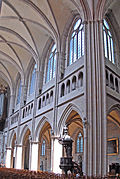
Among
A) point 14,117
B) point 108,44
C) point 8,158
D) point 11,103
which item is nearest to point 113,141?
point 108,44

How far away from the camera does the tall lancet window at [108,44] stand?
634 inches

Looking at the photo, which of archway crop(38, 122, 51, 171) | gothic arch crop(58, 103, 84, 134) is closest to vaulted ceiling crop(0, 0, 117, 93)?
gothic arch crop(58, 103, 84, 134)

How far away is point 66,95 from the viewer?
15.4 meters

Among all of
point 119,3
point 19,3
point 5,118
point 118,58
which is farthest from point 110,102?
point 5,118

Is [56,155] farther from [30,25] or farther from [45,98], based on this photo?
[30,25]

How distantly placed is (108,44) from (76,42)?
8.12 feet

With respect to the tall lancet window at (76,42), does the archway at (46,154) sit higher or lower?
lower

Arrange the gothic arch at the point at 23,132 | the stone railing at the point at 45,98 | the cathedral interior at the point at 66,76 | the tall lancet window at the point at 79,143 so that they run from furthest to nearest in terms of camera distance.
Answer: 1. the gothic arch at the point at 23,132
2. the tall lancet window at the point at 79,143
3. the stone railing at the point at 45,98
4. the cathedral interior at the point at 66,76

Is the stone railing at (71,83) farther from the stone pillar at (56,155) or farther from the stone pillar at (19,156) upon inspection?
the stone pillar at (19,156)

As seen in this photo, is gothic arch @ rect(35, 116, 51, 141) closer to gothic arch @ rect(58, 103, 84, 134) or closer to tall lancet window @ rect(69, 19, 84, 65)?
gothic arch @ rect(58, 103, 84, 134)

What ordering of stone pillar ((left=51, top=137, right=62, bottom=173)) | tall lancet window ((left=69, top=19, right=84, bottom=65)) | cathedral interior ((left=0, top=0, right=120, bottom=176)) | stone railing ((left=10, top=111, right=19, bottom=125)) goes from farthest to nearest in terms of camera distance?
1. stone railing ((left=10, top=111, right=19, bottom=125))
2. tall lancet window ((left=69, top=19, right=84, bottom=65))
3. stone pillar ((left=51, top=137, right=62, bottom=173))
4. cathedral interior ((left=0, top=0, right=120, bottom=176))

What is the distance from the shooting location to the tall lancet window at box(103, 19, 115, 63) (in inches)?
634

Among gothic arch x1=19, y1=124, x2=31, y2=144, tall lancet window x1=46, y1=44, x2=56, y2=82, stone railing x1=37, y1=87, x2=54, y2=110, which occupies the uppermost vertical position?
tall lancet window x1=46, y1=44, x2=56, y2=82

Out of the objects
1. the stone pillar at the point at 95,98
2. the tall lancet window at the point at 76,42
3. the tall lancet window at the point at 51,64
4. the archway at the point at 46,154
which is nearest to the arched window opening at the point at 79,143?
the archway at the point at 46,154
